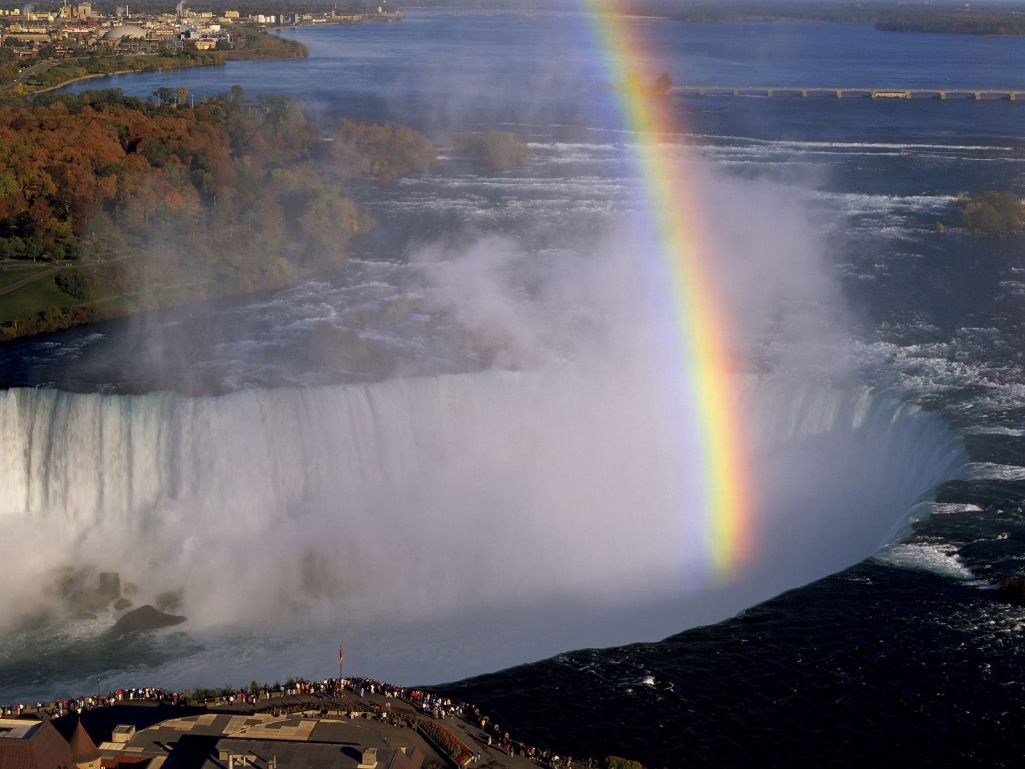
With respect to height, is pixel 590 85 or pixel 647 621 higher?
pixel 590 85

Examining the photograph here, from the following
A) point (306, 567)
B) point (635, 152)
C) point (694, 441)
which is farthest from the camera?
point (635, 152)

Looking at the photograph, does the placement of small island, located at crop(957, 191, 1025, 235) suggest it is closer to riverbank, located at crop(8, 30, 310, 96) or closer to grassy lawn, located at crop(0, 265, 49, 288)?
grassy lawn, located at crop(0, 265, 49, 288)

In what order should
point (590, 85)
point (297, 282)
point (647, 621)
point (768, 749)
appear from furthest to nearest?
point (590, 85)
point (297, 282)
point (647, 621)
point (768, 749)

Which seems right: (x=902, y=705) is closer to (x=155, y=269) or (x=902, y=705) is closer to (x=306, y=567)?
(x=306, y=567)

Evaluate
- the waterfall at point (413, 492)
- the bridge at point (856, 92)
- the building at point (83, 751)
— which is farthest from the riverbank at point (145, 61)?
the building at point (83, 751)

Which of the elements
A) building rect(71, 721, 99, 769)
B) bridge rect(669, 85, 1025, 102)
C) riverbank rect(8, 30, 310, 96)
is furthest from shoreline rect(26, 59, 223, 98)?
building rect(71, 721, 99, 769)

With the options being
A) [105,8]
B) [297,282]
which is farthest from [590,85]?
[105,8]
